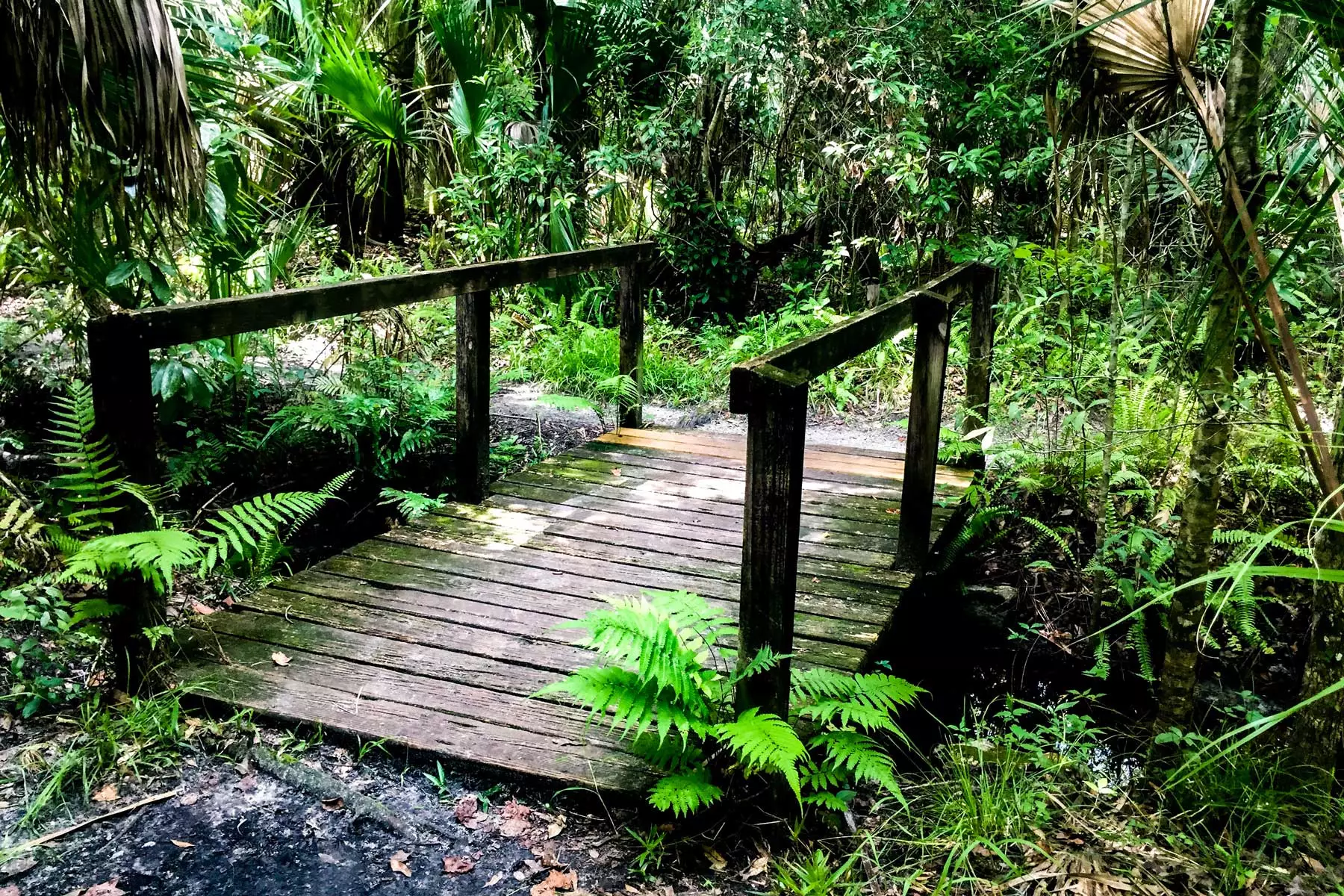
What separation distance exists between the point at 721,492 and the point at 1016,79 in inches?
147

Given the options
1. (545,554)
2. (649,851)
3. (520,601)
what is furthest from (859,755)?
(545,554)

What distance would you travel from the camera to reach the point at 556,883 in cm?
235

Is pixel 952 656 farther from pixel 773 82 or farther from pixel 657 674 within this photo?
pixel 773 82

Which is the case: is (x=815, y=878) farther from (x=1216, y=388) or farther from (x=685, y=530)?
(x=685, y=530)

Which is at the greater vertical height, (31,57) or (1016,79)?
(1016,79)

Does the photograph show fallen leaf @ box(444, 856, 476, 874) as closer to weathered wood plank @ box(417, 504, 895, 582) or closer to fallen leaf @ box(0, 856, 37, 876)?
fallen leaf @ box(0, 856, 37, 876)

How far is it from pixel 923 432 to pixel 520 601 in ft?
5.60

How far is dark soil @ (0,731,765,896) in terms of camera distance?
2309mm

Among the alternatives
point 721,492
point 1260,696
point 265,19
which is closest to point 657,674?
point 721,492

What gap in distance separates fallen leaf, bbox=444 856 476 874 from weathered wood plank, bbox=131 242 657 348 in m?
1.65

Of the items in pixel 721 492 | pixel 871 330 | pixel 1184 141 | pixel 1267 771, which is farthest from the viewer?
pixel 1184 141

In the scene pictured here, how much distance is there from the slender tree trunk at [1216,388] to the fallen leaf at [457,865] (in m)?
2.25

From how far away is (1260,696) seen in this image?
412 cm

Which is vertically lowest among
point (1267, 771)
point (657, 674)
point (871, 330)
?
point (1267, 771)
